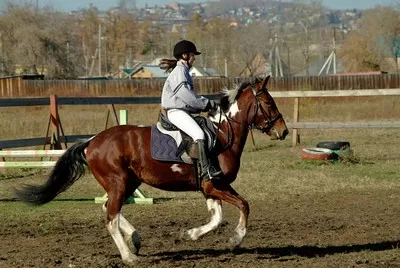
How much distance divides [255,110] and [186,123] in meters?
0.87

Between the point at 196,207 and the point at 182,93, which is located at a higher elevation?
the point at 182,93

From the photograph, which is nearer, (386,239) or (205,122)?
(205,122)

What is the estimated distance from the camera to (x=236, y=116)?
9398 mm

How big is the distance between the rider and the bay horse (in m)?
0.25

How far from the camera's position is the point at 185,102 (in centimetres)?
913

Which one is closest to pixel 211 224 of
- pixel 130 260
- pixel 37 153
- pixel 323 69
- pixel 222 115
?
pixel 130 260

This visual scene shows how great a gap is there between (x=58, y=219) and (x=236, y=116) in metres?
3.84

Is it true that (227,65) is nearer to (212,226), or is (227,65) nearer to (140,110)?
(140,110)

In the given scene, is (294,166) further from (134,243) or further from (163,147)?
(134,243)

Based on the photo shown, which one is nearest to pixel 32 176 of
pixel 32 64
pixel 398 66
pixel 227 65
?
pixel 32 64

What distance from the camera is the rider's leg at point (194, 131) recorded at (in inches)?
352

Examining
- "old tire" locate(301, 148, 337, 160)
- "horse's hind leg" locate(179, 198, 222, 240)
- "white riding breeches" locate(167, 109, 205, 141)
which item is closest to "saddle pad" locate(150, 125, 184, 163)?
"white riding breeches" locate(167, 109, 205, 141)

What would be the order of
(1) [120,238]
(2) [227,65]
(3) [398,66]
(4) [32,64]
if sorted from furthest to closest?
(2) [227,65]
(3) [398,66]
(4) [32,64]
(1) [120,238]

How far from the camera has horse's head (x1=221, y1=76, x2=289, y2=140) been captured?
941 cm
